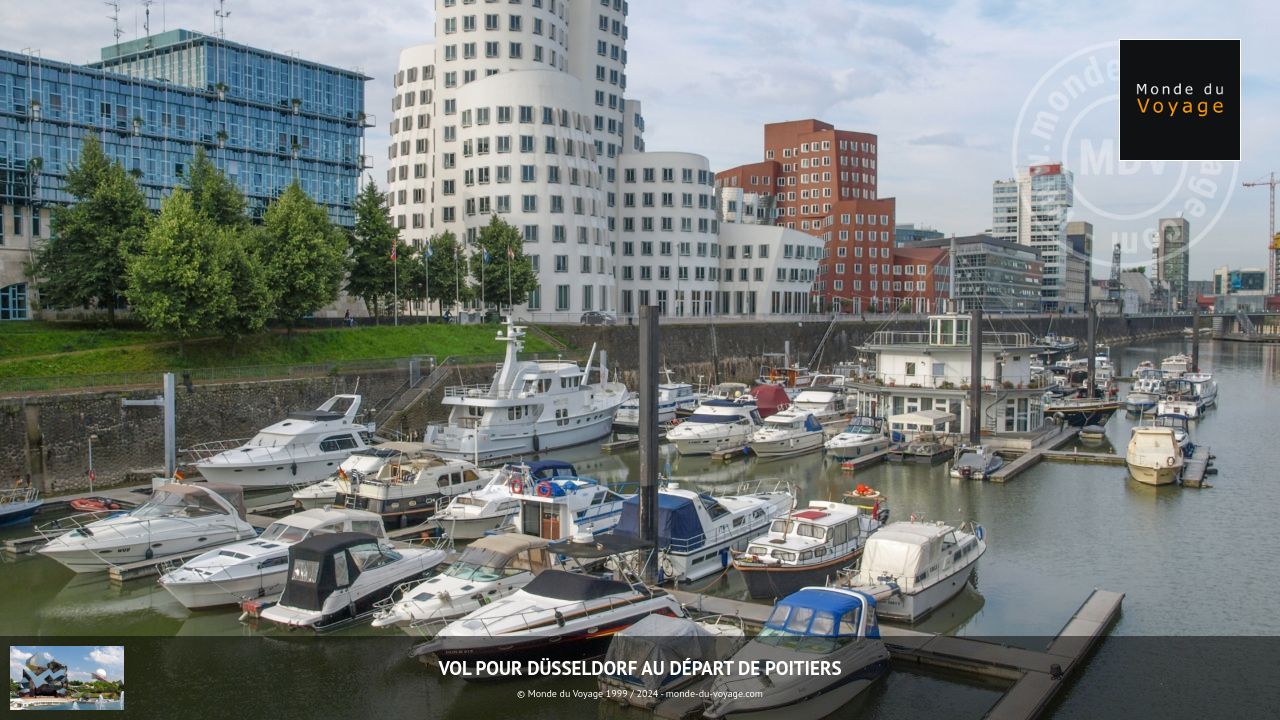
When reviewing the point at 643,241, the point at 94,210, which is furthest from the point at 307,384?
the point at 643,241

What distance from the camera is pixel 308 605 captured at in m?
20.2

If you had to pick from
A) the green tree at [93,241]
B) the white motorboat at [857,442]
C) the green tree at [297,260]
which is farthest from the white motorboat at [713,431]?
the green tree at [93,241]

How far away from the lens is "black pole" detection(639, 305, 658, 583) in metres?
22.6

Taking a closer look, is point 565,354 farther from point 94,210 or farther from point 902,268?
point 902,268

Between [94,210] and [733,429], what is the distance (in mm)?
33543

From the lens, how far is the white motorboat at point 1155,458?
3709cm

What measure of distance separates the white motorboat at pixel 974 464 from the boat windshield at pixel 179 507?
91.6ft

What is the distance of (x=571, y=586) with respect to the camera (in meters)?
18.9

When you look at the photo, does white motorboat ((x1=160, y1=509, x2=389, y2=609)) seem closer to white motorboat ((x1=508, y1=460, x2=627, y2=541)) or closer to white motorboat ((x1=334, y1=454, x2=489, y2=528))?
white motorboat ((x1=508, y1=460, x2=627, y2=541))

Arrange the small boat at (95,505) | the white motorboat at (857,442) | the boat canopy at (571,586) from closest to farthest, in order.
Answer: the boat canopy at (571,586), the small boat at (95,505), the white motorboat at (857,442)

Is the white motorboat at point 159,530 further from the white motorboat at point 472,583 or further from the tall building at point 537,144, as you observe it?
the tall building at point 537,144

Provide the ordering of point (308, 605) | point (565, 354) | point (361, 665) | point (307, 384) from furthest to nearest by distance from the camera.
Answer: point (565, 354), point (307, 384), point (308, 605), point (361, 665)

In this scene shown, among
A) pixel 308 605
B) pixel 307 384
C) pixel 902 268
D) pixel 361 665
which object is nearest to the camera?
pixel 361 665

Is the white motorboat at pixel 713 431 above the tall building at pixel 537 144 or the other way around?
the other way around
